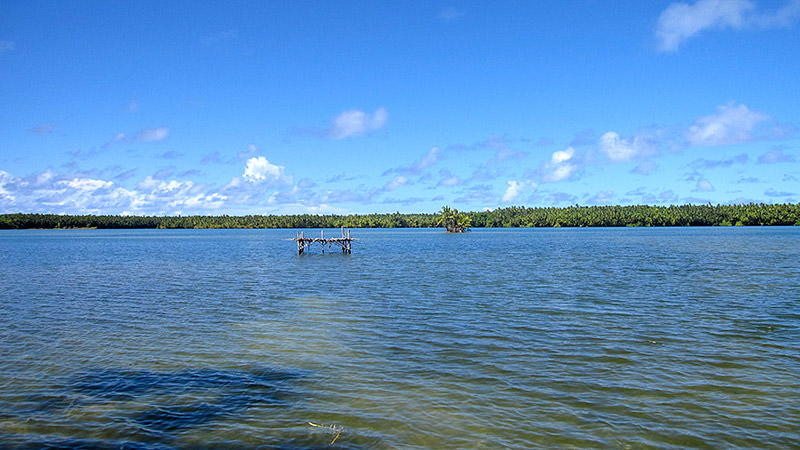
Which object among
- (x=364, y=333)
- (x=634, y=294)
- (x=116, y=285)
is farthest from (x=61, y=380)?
(x=634, y=294)

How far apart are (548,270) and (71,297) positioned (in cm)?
3345

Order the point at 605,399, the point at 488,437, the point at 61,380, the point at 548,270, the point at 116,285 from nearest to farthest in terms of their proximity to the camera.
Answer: the point at 488,437
the point at 605,399
the point at 61,380
the point at 116,285
the point at 548,270

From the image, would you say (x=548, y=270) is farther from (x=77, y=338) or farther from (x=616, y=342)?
(x=77, y=338)

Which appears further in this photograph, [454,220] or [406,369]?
[454,220]

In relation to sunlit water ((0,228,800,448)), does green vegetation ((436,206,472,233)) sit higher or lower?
higher

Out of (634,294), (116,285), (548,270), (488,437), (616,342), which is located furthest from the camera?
(548,270)

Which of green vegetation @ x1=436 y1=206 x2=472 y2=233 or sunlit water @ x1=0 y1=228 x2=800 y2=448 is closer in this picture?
sunlit water @ x1=0 y1=228 x2=800 y2=448

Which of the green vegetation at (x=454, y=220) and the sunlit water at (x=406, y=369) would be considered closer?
the sunlit water at (x=406, y=369)

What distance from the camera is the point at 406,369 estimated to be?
14391mm

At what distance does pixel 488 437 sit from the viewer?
32.8ft

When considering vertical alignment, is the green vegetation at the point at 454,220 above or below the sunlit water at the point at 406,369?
above

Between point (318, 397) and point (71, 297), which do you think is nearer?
point (318, 397)

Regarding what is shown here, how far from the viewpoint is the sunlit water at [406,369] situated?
10320mm

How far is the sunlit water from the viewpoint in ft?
33.9
